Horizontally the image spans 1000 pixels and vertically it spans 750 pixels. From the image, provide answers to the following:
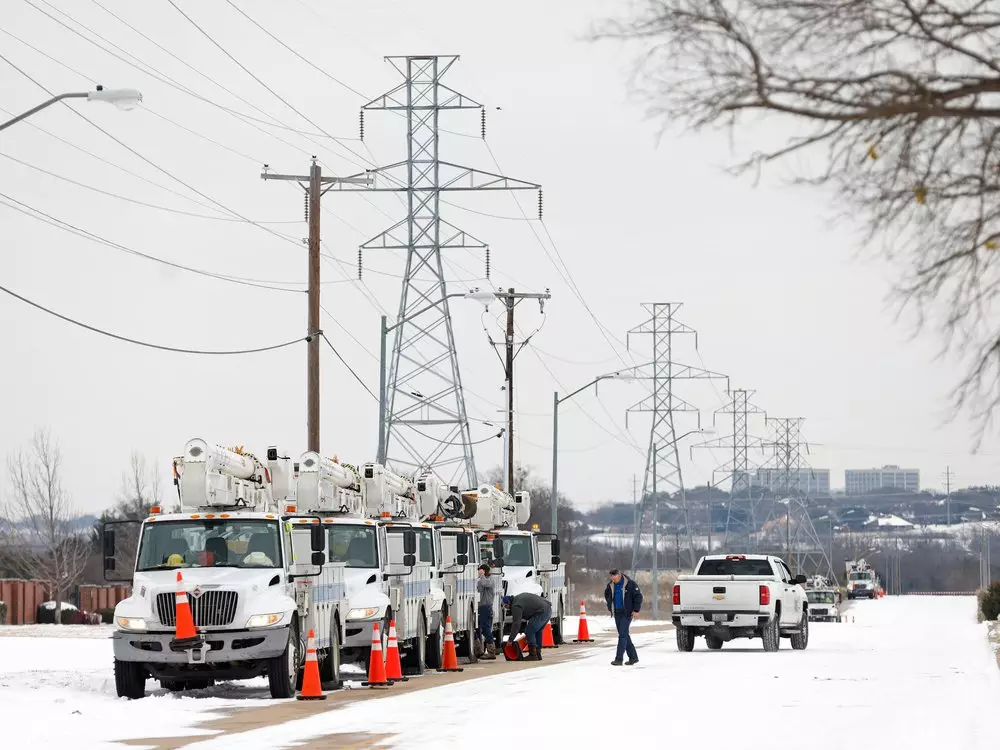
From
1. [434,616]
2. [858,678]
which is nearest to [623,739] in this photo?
[858,678]

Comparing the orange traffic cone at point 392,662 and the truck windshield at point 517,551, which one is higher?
the truck windshield at point 517,551

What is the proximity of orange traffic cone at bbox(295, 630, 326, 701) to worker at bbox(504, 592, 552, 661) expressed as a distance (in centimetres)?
940

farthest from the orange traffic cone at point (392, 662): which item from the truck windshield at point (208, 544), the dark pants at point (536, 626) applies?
the dark pants at point (536, 626)

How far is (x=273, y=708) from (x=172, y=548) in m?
3.05

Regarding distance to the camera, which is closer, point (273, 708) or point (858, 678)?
point (273, 708)

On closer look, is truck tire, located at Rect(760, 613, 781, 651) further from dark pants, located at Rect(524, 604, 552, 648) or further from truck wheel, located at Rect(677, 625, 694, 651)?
dark pants, located at Rect(524, 604, 552, 648)

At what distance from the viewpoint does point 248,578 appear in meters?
23.6

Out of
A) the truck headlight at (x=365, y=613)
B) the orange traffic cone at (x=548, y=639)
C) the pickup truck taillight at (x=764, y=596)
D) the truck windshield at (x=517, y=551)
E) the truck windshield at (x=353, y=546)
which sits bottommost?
the orange traffic cone at (x=548, y=639)

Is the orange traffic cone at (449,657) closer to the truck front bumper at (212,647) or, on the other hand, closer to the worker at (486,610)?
the worker at (486,610)

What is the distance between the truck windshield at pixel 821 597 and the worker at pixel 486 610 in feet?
131

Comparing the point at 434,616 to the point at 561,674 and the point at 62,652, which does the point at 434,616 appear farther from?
the point at 62,652

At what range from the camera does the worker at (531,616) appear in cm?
3278

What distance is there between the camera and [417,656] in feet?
97.4

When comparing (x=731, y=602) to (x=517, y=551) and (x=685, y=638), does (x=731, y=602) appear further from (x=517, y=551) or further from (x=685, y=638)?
(x=517, y=551)
